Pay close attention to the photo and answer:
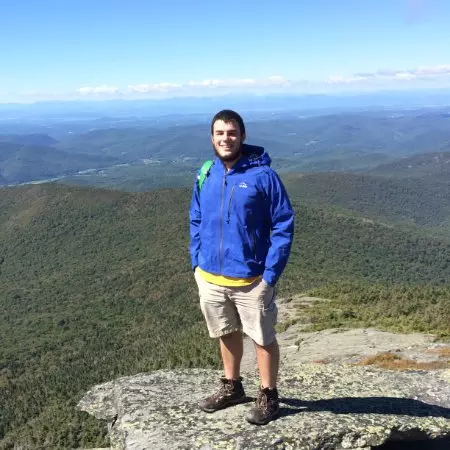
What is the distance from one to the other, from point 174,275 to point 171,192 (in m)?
54.4

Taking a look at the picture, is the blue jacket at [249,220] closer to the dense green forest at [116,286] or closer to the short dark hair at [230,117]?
the short dark hair at [230,117]

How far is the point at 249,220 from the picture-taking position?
6.45 m

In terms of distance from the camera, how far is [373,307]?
102 feet

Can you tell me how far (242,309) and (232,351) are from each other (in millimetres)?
1058

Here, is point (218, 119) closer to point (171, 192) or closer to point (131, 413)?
point (131, 413)

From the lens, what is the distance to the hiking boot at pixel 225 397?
7257 mm

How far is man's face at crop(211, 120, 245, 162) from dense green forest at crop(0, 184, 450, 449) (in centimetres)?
1515

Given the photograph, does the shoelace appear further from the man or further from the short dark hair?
the short dark hair

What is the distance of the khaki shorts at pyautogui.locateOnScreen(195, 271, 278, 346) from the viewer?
21.5ft

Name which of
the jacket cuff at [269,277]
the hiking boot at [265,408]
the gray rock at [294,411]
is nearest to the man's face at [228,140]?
the jacket cuff at [269,277]

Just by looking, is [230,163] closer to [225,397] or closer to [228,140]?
[228,140]

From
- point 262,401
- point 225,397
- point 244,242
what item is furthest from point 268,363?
point 244,242

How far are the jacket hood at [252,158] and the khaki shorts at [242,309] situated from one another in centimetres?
163

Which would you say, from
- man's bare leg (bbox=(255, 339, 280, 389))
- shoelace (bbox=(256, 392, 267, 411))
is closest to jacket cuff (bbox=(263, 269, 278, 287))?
man's bare leg (bbox=(255, 339, 280, 389))
